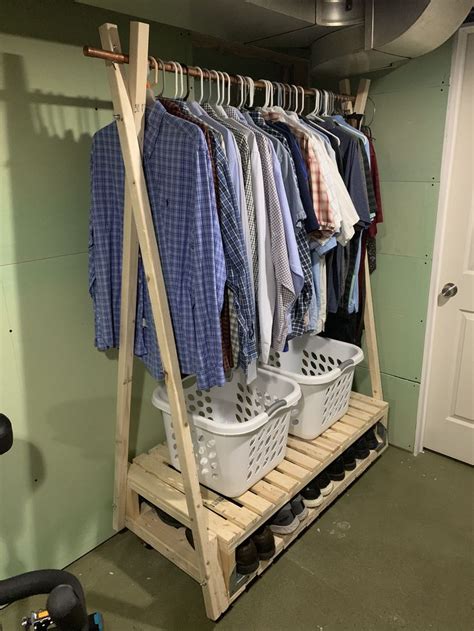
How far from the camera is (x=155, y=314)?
147 cm

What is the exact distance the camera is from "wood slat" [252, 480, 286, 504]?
1.84 m

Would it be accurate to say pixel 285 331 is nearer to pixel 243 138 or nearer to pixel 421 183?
pixel 243 138

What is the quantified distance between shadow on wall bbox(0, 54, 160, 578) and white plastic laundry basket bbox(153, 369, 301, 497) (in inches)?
12.9

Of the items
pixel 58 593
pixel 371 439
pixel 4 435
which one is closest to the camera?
pixel 58 593

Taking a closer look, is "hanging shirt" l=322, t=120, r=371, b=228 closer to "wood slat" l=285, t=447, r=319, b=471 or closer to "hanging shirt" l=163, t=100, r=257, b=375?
"hanging shirt" l=163, t=100, r=257, b=375

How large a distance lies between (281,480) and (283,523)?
0.56ft

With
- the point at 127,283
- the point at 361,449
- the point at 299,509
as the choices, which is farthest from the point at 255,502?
the point at 127,283

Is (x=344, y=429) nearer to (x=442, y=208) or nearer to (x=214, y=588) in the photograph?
(x=214, y=588)

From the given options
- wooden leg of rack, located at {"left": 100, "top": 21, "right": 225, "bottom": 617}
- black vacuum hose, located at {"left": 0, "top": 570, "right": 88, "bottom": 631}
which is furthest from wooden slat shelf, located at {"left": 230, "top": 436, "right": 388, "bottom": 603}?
black vacuum hose, located at {"left": 0, "top": 570, "right": 88, "bottom": 631}

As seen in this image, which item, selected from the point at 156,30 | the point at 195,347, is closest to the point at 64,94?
the point at 156,30

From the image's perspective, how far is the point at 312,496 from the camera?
211 cm

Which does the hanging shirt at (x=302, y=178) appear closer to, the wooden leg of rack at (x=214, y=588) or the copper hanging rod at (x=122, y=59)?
the copper hanging rod at (x=122, y=59)

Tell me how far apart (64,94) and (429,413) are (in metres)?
2.26

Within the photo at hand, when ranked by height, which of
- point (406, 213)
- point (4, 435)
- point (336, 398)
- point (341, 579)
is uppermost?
point (406, 213)
